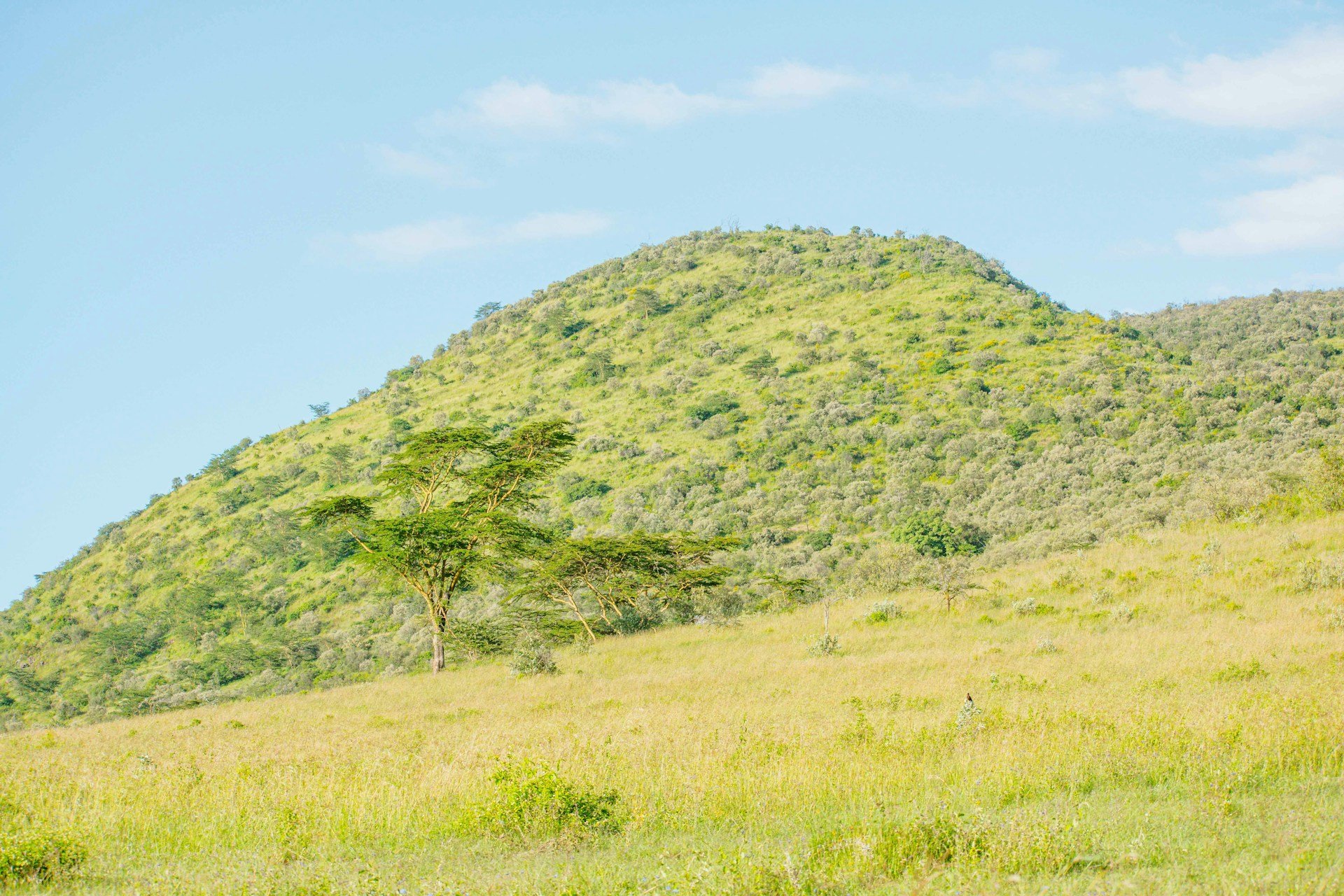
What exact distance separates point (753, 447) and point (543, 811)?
68.3 meters

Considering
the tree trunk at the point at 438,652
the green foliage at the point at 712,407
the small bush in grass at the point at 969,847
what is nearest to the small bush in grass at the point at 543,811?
the small bush in grass at the point at 969,847

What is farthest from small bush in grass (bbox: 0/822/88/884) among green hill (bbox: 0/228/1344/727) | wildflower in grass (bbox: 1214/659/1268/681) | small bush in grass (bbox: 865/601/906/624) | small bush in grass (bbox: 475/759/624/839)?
green hill (bbox: 0/228/1344/727)

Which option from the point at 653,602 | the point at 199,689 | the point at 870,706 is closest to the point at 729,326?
the point at 199,689

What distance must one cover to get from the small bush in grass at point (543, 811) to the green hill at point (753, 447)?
25102 mm

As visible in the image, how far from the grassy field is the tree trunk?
10116 millimetres

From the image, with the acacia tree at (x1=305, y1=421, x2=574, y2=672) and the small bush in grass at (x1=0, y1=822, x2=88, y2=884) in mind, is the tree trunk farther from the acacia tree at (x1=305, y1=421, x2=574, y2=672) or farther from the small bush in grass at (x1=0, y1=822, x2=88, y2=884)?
the small bush in grass at (x1=0, y1=822, x2=88, y2=884)

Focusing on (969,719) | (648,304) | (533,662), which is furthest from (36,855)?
(648,304)

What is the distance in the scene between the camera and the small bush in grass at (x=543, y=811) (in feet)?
26.6

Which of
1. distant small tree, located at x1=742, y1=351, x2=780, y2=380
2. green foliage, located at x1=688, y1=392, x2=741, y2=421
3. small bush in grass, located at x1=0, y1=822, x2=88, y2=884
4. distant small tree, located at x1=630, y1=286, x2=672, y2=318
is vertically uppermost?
distant small tree, located at x1=630, y1=286, x2=672, y2=318

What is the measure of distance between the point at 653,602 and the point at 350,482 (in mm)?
62608

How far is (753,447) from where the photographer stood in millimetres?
75938

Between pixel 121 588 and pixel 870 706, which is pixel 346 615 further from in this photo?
pixel 870 706

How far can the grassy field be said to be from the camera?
21.0 ft

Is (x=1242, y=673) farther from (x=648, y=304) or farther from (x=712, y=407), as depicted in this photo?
(x=648, y=304)
